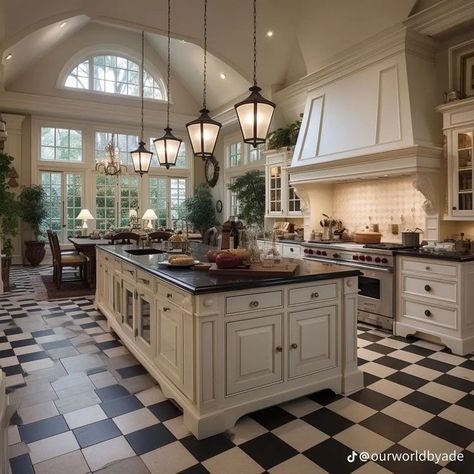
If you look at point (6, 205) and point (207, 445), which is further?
point (6, 205)

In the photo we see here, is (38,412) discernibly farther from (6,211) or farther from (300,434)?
(6,211)

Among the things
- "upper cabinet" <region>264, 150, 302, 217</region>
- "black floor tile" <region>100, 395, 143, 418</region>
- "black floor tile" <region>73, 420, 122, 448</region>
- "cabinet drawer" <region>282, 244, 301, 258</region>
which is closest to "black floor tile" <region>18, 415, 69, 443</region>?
"black floor tile" <region>73, 420, 122, 448</region>

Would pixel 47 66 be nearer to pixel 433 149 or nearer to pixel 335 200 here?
pixel 335 200

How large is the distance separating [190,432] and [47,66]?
9.83 meters

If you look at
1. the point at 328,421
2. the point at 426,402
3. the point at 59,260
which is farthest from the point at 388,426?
the point at 59,260

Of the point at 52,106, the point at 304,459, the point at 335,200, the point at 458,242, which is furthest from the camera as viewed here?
the point at 52,106

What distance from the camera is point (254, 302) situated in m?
2.33

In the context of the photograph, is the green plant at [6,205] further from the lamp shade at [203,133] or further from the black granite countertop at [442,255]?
the black granite countertop at [442,255]

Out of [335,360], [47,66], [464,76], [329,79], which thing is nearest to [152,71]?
[47,66]

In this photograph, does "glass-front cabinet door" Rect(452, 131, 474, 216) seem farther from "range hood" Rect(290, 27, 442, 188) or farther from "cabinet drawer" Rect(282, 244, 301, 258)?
"cabinet drawer" Rect(282, 244, 301, 258)

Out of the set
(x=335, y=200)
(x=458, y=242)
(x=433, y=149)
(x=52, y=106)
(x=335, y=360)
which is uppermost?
(x=52, y=106)

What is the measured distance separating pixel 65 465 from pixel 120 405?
2.07 ft

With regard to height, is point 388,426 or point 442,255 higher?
point 442,255

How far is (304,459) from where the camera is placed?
6.54ft
